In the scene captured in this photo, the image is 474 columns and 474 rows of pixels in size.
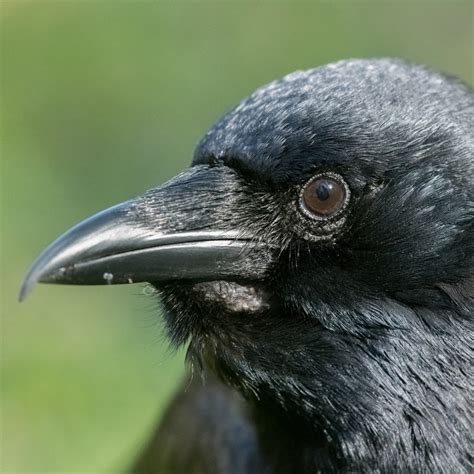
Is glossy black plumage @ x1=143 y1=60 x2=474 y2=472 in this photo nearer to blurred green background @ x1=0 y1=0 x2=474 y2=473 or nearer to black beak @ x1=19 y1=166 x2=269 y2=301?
black beak @ x1=19 y1=166 x2=269 y2=301

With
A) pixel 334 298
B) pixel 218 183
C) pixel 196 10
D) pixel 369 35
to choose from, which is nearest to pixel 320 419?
pixel 334 298

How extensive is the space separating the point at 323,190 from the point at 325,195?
19 millimetres

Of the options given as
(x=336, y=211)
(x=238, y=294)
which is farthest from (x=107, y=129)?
(x=336, y=211)

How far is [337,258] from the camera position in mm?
3498

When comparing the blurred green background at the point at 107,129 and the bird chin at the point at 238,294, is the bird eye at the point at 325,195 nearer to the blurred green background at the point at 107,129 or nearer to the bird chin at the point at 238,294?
the bird chin at the point at 238,294

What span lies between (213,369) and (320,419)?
1.85 ft

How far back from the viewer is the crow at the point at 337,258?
345 cm

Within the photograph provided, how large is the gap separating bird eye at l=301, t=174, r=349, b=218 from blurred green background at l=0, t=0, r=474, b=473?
3459 mm

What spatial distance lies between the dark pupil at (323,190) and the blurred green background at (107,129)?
3508mm

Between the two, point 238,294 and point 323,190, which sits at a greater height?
point 323,190

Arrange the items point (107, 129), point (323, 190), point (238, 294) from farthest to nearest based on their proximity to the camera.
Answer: point (107, 129)
point (238, 294)
point (323, 190)

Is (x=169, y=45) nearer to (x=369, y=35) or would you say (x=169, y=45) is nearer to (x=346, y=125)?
(x=369, y=35)

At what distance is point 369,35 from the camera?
39.0 ft

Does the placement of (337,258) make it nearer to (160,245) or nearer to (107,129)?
(160,245)
